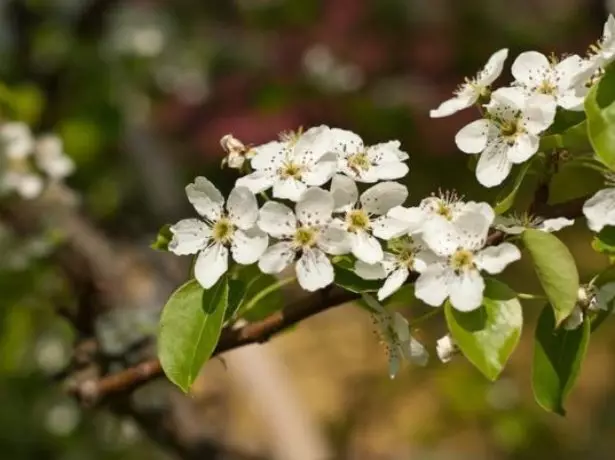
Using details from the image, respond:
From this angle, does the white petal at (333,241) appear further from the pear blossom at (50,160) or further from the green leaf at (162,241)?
the pear blossom at (50,160)

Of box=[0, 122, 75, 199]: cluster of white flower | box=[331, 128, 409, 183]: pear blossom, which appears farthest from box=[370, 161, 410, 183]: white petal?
box=[0, 122, 75, 199]: cluster of white flower

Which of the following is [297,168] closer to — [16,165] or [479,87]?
[479,87]

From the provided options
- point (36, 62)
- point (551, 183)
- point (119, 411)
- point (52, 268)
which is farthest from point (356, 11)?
point (551, 183)

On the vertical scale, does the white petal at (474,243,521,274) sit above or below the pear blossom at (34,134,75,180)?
above

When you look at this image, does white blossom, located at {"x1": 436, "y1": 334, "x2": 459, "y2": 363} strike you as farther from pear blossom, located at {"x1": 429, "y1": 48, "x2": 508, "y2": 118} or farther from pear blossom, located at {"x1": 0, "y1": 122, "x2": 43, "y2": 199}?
pear blossom, located at {"x1": 0, "y1": 122, "x2": 43, "y2": 199}

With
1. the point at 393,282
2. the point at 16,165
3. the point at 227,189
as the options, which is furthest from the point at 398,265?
the point at 227,189

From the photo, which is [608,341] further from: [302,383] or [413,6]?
[413,6]
